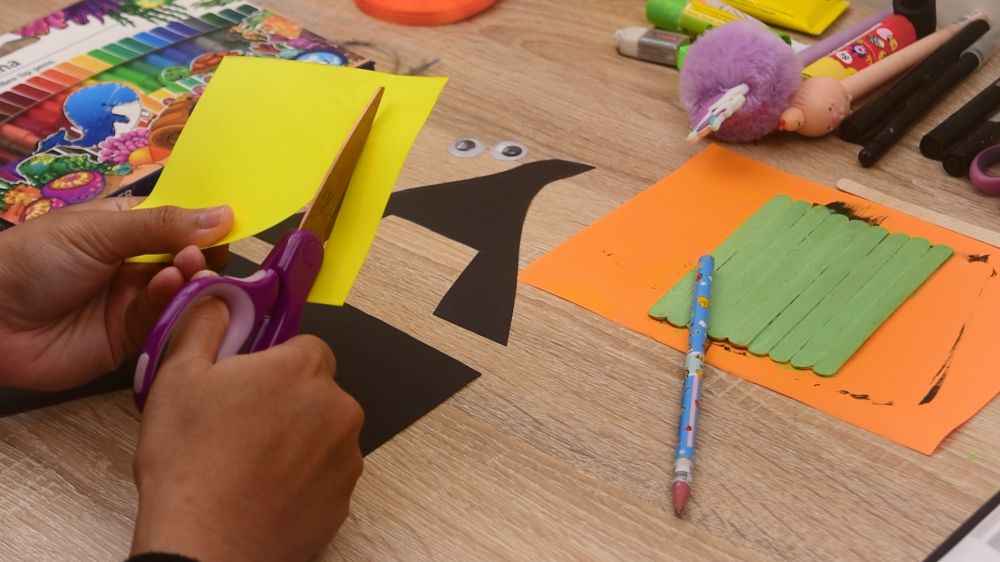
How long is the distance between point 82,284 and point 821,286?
1.67 ft

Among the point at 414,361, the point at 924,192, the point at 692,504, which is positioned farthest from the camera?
the point at 924,192

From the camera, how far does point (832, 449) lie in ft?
1.97

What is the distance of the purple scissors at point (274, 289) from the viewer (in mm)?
544

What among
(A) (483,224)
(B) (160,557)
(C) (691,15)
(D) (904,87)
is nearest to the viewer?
(B) (160,557)

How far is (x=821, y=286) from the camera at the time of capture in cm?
70

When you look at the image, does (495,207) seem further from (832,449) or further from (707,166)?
(832,449)

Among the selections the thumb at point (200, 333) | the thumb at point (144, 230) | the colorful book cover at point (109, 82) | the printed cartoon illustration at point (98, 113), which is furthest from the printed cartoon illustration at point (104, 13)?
the thumb at point (200, 333)

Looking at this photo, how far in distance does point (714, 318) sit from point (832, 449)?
0.13 metres

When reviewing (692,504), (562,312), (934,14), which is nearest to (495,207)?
(562,312)

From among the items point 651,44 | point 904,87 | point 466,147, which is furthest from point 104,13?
point 904,87

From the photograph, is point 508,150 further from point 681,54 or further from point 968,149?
point 968,149

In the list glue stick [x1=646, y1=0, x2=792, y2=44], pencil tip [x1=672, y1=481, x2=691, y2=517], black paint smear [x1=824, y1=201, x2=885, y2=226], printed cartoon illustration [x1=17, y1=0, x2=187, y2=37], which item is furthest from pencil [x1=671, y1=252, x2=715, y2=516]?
printed cartoon illustration [x1=17, y1=0, x2=187, y2=37]

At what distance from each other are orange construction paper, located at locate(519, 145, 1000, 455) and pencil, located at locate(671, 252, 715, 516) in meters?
0.01

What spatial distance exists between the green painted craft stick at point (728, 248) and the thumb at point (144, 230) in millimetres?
305
